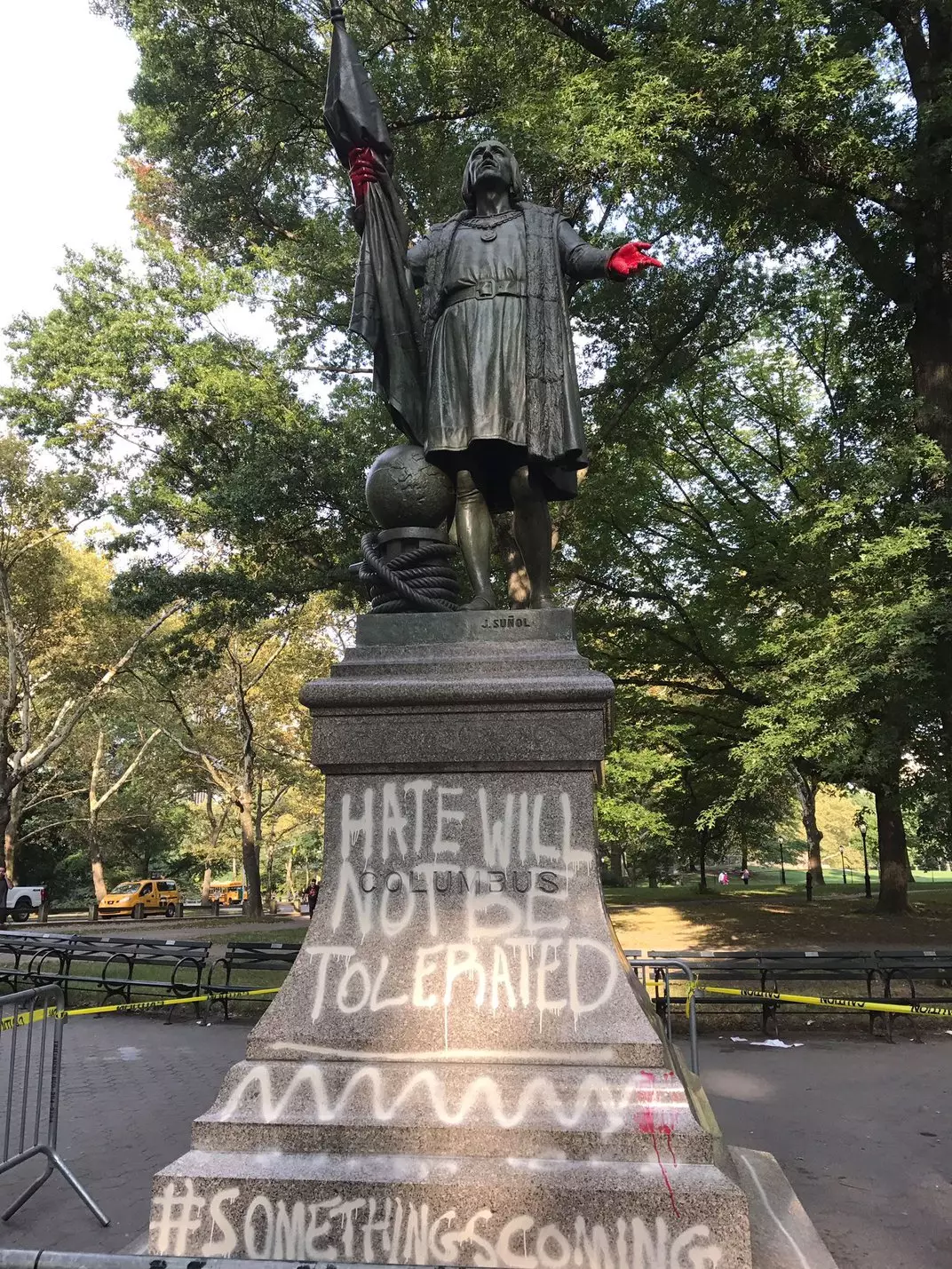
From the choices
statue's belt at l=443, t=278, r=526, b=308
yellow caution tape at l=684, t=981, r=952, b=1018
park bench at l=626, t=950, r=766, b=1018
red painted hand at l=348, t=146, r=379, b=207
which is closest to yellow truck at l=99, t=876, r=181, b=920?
park bench at l=626, t=950, r=766, b=1018

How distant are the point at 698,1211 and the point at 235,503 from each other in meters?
14.5

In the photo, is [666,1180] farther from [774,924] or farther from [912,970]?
[774,924]

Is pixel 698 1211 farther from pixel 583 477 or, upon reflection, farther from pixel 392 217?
pixel 583 477

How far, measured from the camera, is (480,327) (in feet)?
14.9

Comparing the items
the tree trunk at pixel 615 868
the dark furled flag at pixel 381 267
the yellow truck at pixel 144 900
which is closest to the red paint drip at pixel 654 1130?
the dark furled flag at pixel 381 267

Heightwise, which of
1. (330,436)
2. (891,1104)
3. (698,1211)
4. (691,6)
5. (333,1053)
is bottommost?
(891,1104)

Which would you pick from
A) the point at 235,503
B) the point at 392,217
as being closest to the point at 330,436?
the point at 235,503

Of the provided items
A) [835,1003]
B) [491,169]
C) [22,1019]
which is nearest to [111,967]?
[22,1019]

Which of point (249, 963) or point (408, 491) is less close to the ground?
point (408, 491)

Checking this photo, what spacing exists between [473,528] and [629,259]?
151 cm

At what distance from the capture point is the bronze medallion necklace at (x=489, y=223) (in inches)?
183

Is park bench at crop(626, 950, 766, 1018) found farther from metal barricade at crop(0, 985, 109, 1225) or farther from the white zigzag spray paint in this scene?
the white zigzag spray paint

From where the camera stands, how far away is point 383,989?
11.3 feet

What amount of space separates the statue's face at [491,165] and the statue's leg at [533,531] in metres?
1.55
